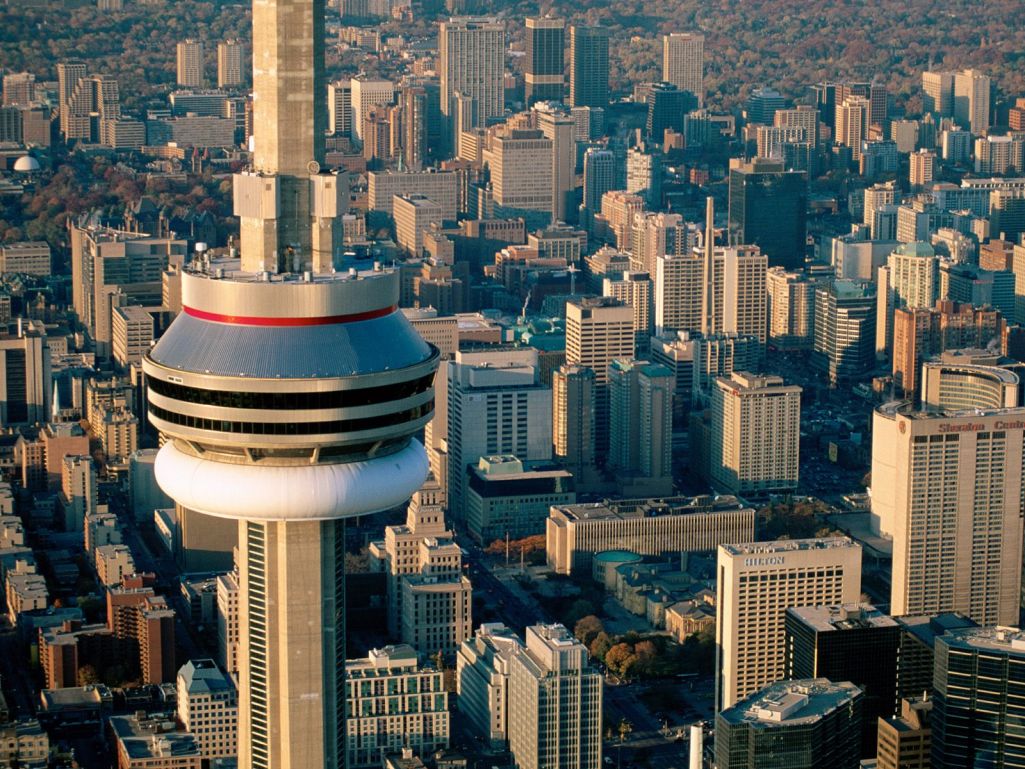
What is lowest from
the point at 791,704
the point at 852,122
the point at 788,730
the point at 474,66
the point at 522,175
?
the point at 788,730

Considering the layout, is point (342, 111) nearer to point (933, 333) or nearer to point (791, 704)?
point (933, 333)

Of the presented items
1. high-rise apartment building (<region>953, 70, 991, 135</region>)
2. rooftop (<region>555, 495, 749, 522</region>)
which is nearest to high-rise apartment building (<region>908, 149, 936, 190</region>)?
high-rise apartment building (<region>953, 70, 991, 135</region>)

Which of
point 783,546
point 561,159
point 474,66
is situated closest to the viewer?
point 783,546

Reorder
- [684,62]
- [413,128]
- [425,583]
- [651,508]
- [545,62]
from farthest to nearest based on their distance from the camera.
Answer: [684,62] → [545,62] → [413,128] → [651,508] → [425,583]

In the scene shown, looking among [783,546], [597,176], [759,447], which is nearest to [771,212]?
[597,176]

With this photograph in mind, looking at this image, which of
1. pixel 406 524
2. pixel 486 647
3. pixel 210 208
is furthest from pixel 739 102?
pixel 486 647

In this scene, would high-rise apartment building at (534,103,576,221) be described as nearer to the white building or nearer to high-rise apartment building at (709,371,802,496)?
high-rise apartment building at (709,371,802,496)

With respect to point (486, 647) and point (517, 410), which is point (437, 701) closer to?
point (486, 647)
